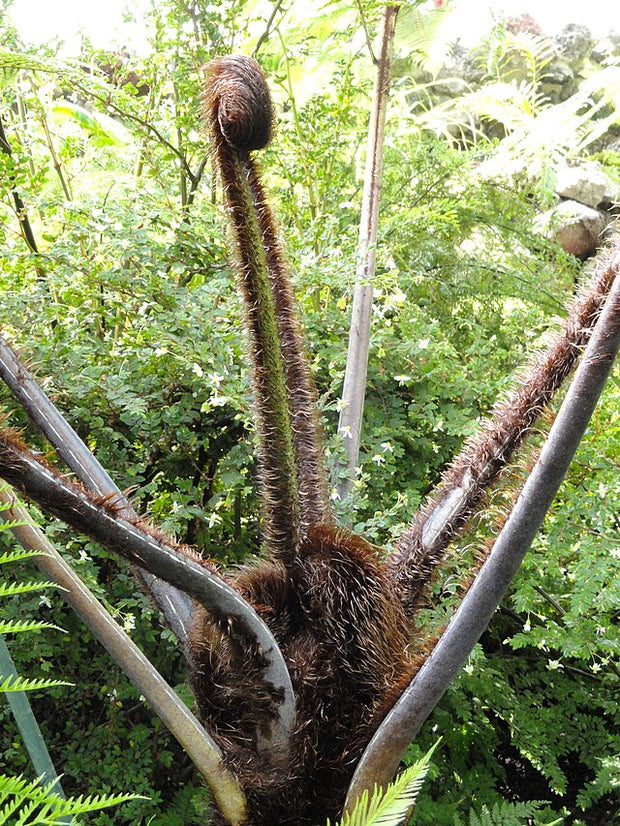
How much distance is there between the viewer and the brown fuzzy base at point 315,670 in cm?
121

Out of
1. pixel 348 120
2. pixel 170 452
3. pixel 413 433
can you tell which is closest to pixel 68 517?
pixel 170 452

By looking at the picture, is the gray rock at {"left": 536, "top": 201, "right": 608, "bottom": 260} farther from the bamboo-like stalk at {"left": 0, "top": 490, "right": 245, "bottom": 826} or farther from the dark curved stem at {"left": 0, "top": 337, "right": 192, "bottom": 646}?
the bamboo-like stalk at {"left": 0, "top": 490, "right": 245, "bottom": 826}

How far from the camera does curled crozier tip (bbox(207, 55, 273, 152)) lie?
1.12 meters

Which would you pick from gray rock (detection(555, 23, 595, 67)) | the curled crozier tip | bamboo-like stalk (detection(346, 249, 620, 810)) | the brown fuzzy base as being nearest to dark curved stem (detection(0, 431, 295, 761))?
the brown fuzzy base

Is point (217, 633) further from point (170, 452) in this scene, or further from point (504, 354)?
point (504, 354)

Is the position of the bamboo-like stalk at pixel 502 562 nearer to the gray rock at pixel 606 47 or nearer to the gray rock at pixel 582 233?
the gray rock at pixel 582 233

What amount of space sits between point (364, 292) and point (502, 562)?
1123mm

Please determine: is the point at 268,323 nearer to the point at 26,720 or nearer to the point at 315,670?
the point at 315,670

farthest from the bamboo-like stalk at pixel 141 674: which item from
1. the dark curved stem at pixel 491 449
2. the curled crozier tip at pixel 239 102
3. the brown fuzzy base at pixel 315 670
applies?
the curled crozier tip at pixel 239 102

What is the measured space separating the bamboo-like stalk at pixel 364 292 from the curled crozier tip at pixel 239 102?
78 cm

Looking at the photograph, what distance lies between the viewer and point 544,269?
3.44 meters

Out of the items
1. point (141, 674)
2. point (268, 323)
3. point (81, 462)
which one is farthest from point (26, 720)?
point (268, 323)

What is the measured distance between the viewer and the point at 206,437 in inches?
81.6

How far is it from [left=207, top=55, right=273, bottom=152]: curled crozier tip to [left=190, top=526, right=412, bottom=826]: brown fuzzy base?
2.16ft
